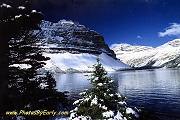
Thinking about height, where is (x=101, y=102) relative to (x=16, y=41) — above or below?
below

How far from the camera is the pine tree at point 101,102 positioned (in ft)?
104

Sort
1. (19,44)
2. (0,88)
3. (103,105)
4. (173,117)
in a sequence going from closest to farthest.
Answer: (0,88) → (19,44) → (103,105) → (173,117)

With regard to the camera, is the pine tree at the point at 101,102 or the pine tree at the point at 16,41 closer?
the pine tree at the point at 16,41

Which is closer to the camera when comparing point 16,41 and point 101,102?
point 16,41

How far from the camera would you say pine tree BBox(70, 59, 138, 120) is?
104 ft

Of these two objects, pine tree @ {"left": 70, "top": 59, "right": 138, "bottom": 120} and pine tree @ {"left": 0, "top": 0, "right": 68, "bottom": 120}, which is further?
pine tree @ {"left": 70, "top": 59, "right": 138, "bottom": 120}

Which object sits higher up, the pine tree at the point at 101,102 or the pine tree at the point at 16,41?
the pine tree at the point at 16,41

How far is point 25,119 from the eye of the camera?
44.4m

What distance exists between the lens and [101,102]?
105ft

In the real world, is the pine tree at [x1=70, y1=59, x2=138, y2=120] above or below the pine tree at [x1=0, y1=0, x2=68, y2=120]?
below

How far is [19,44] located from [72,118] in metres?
10.1

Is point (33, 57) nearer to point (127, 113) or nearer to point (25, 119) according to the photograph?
point (127, 113)

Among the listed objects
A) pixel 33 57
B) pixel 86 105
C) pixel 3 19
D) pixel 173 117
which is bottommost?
pixel 173 117

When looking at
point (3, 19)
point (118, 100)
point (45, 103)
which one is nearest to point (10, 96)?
point (3, 19)
